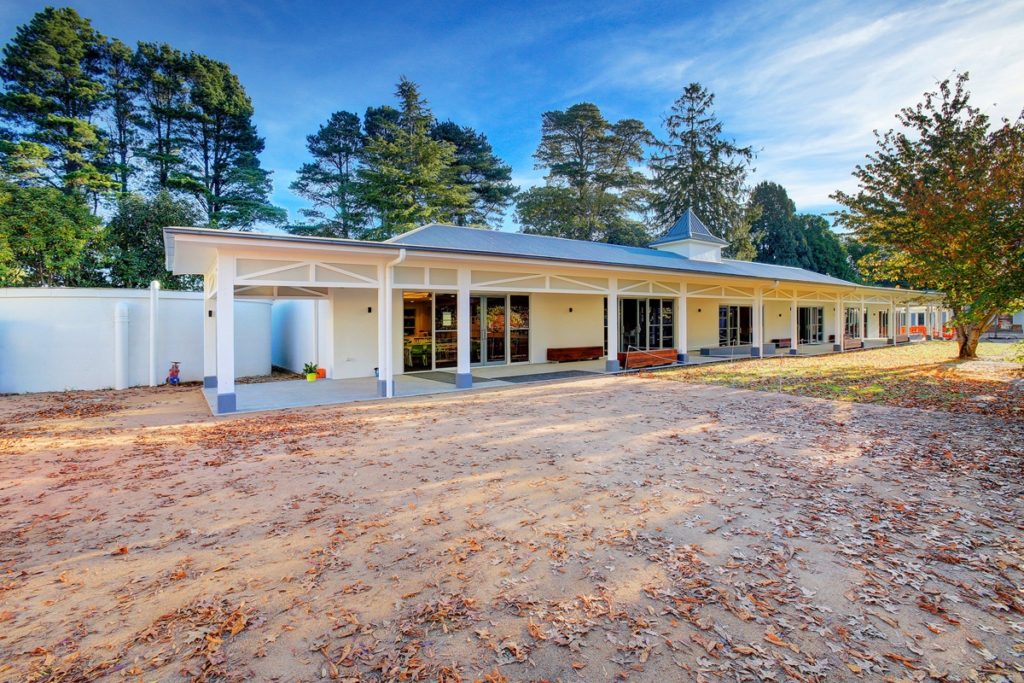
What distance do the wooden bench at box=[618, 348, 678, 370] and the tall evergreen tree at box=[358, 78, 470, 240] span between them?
607 inches

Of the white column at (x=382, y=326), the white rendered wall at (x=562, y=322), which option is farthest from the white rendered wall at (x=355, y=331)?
the white rendered wall at (x=562, y=322)

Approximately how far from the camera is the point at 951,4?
28.4ft

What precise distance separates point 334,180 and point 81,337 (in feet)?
71.6

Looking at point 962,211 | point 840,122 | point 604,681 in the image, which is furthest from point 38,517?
point 840,122

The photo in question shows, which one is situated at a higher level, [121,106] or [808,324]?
[121,106]

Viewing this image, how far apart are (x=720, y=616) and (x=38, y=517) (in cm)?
563

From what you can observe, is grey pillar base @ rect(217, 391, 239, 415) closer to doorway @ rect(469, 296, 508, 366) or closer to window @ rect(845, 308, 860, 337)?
doorway @ rect(469, 296, 508, 366)

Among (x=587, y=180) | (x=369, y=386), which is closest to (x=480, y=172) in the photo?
(x=587, y=180)

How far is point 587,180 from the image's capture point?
3438cm

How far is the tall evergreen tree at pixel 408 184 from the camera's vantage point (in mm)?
25391

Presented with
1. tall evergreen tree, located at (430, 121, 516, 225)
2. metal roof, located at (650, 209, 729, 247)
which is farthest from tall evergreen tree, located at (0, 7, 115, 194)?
metal roof, located at (650, 209, 729, 247)

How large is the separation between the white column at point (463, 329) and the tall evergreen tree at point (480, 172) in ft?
65.9

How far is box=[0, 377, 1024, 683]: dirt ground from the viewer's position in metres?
2.35

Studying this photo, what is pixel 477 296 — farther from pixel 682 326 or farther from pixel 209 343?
pixel 209 343
